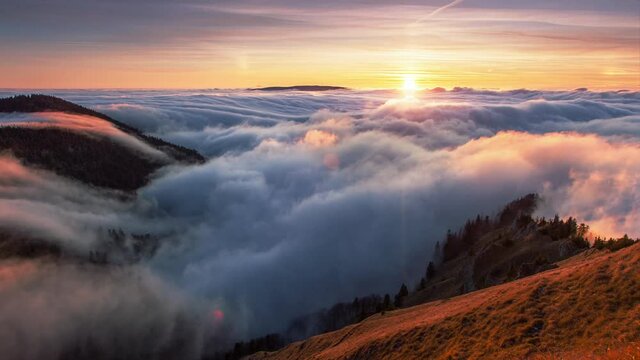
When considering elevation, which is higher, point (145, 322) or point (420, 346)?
point (420, 346)

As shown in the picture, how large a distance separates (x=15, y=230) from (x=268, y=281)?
4478 inches

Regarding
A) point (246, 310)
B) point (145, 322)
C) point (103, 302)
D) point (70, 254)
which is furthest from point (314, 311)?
point (70, 254)

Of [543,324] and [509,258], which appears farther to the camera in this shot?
[509,258]

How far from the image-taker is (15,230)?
190750mm

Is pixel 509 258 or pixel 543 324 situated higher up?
pixel 543 324

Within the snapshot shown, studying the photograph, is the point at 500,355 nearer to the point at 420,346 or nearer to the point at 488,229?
the point at 420,346

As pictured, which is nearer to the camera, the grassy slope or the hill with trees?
the grassy slope

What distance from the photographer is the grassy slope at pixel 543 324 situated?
85.5 feet

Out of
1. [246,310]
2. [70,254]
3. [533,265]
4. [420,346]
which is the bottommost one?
[246,310]

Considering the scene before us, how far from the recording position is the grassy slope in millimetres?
26047

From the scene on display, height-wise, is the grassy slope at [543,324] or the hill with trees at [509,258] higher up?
the grassy slope at [543,324]

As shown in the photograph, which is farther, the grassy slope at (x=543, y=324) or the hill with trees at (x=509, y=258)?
the hill with trees at (x=509, y=258)

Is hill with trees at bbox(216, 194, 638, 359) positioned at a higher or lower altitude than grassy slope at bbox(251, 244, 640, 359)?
lower

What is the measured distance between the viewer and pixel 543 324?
2988 cm
